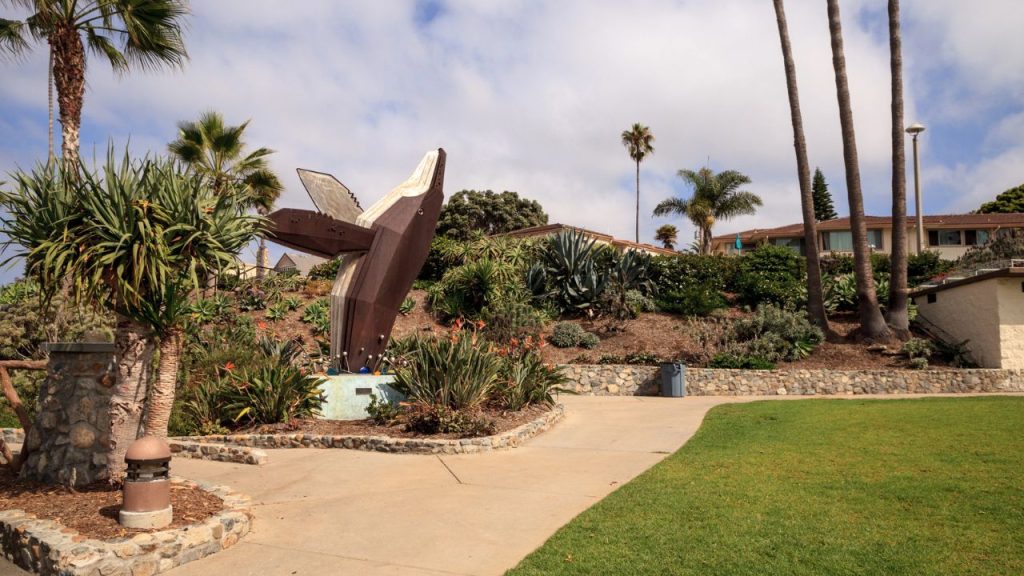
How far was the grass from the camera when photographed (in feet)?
14.3

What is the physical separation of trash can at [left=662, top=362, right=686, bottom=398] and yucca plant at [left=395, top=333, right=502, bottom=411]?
6866 millimetres

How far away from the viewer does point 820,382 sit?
16.4 m

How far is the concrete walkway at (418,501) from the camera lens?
4789 millimetres

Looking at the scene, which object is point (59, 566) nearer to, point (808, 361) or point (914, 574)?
point (914, 574)

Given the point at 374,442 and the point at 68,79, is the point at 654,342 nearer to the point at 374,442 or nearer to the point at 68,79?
the point at 374,442

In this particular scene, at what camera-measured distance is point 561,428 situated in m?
10.8

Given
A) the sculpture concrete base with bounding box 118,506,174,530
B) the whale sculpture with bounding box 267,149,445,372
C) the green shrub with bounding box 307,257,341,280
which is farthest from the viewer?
the green shrub with bounding box 307,257,341,280

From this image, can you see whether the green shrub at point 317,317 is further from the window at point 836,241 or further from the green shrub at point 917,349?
the window at point 836,241

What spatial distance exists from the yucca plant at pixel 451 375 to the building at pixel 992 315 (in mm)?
13899

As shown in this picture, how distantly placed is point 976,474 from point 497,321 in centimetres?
1358

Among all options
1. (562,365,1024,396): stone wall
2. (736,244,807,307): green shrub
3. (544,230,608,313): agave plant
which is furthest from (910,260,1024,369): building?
(544,230,608,313): agave plant

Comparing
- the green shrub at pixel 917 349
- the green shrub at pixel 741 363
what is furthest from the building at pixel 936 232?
the green shrub at pixel 741 363

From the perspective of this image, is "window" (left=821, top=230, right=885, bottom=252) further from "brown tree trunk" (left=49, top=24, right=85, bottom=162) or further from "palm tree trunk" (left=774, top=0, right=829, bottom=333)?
"brown tree trunk" (left=49, top=24, right=85, bottom=162)

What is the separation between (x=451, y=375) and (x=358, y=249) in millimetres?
3356
